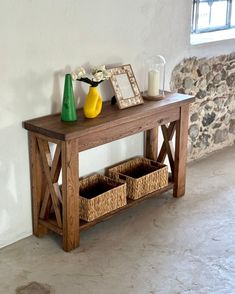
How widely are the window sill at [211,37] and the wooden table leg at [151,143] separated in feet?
2.66

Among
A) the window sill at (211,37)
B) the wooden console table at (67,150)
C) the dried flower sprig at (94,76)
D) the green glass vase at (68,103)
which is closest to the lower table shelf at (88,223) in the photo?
the wooden console table at (67,150)

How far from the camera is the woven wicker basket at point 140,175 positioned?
10.8 ft

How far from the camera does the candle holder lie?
132 inches

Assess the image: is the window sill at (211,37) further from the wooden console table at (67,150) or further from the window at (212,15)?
the wooden console table at (67,150)

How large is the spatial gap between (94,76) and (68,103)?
9.1 inches

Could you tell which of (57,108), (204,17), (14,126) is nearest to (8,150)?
(14,126)

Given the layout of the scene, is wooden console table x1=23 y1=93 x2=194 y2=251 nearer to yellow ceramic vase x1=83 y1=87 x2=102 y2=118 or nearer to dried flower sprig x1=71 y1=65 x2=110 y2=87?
yellow ceramic vase x1=83 y1=87 x2=102 y2=118

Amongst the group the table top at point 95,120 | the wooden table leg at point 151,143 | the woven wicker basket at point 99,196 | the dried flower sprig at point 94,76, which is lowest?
the woven wicker basket at point 99,196

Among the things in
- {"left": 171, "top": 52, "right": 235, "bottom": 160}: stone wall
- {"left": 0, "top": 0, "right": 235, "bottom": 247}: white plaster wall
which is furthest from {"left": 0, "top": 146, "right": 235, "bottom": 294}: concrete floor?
{"left": 171, "top": 52, "right": 235, "bottom": 160}: stone wall

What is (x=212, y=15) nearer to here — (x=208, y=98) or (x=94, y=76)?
(x=208, y=98)

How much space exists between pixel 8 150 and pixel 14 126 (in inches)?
5.5

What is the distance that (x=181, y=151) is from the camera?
352 cm

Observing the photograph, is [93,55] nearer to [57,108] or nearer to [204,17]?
[57,108]

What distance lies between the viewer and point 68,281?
261cm
